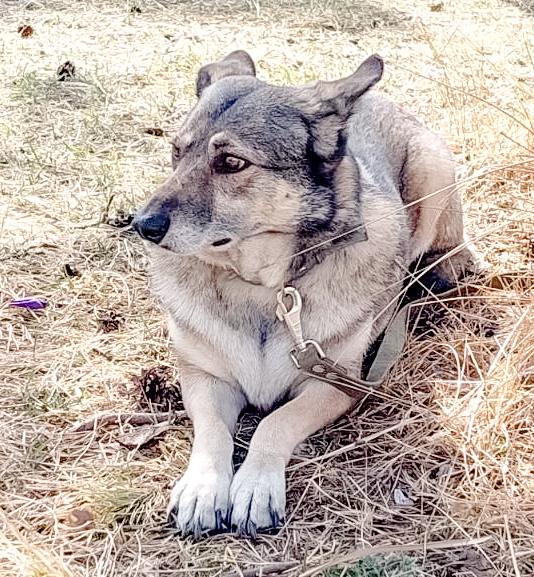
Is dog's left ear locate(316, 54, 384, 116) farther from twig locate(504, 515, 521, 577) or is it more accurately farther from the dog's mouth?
twig locate(504, 515, 521, 577)

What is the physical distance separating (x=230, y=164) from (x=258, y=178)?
0.10 meters

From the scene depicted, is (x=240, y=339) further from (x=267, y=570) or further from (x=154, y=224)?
(x=267, y=570)

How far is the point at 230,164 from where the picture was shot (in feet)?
9.36

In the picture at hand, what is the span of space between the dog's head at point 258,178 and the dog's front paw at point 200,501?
67 centimetres

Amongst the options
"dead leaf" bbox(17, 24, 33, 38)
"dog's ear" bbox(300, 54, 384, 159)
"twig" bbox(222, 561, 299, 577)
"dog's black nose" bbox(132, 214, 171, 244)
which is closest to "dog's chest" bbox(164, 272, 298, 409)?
"dog's black nose" bbox(132, 214, 171, 244)

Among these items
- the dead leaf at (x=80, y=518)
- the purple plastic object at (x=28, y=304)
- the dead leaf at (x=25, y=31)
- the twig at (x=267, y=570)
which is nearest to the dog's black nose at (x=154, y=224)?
the dead leaf at (x=80, y=518)

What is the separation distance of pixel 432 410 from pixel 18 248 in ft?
6.78

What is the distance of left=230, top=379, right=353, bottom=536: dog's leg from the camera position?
2.59m

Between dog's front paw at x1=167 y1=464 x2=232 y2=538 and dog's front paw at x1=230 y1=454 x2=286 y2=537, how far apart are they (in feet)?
0.11

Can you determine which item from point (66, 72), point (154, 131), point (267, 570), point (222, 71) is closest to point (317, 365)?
point (267, 570)

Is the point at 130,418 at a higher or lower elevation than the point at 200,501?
lower

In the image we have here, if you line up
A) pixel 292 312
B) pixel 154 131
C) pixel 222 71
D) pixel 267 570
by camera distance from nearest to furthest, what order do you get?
pixel 267 570
pixel 292 312
pixel 222 71
pixel 154 131

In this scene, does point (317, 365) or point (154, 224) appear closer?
point (154, 224)

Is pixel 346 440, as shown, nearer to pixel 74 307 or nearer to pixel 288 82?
pixel 74 307
